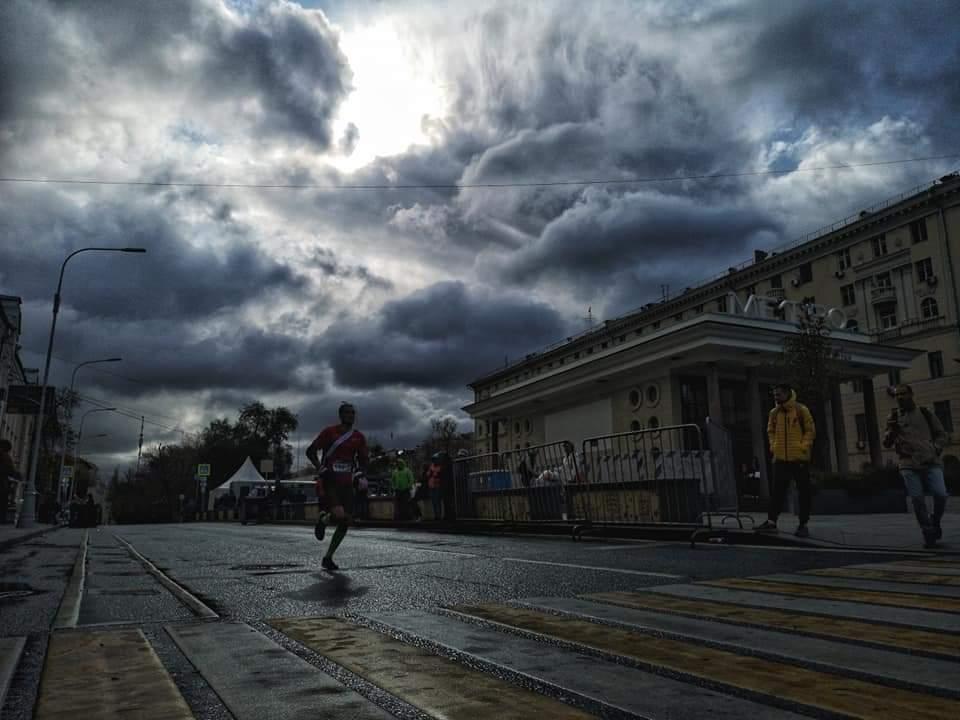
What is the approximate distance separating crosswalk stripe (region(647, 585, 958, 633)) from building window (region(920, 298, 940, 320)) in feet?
172

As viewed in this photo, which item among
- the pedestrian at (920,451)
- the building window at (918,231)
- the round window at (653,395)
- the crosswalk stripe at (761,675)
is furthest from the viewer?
the building window at (918,231)

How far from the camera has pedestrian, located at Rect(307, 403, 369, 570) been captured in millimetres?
7754

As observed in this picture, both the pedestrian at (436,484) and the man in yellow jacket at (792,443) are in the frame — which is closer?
the man in yellow jacket at (792,443)

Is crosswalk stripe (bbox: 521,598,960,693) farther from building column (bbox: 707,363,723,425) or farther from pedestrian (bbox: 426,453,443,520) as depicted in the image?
building column (bbox: 707,363,723,425)

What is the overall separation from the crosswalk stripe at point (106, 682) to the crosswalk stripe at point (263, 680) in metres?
0.17

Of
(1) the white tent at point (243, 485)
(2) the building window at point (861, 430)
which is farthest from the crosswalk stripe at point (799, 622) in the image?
(2) the building window at point (861, 430)

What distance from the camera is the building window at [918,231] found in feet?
160

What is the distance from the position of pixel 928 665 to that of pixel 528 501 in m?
11.9

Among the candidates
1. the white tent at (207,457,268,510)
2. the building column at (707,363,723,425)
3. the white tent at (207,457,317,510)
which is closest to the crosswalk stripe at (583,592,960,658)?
the building column at (707,363,723,425)

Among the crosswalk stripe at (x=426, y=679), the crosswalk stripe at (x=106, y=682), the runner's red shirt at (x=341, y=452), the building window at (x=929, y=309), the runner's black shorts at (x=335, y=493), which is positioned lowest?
the crosswalk stripe at (x=426, y=679)

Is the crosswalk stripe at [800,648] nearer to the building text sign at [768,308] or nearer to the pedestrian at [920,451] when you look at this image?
the pedestrian at [920,451]

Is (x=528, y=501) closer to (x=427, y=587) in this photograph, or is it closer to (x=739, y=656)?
(x=427, y=587)

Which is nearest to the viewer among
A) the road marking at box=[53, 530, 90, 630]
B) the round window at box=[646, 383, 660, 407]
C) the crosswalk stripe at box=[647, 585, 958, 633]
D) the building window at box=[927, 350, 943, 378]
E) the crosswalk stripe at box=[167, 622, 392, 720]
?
the crosswalk stripe at box=[167, 622, 392, 720]

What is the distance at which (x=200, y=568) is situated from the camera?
25.6ft
